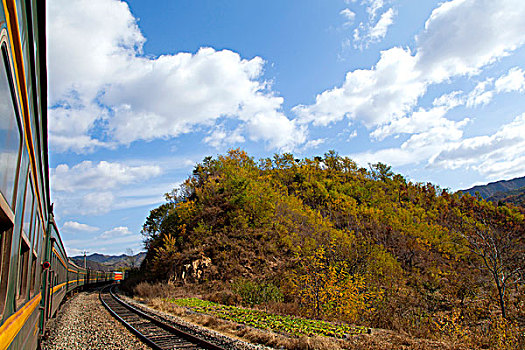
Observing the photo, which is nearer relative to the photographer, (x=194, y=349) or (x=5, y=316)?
(x=5, y=316)

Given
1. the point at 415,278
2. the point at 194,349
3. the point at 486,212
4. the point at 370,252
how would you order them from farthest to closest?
the point at 486,212
the point at 415,278
the point at 370,252
the point at 194,349

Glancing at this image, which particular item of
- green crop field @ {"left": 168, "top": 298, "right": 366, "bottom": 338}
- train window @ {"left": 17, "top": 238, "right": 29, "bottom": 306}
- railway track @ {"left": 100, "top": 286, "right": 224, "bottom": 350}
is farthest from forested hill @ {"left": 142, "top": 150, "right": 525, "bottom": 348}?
train window @ {"left": 17, "top": 238, "right": 29, "bottom": 306}

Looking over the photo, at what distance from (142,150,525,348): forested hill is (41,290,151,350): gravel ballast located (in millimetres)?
8454

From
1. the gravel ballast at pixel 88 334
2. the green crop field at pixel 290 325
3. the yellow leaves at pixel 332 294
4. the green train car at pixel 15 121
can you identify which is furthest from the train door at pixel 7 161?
the yellow leaves at pixel 332 294

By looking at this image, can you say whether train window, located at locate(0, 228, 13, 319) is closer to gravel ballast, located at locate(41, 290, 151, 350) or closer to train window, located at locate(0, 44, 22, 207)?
train window, located at locate(0, 44, 22, 207)

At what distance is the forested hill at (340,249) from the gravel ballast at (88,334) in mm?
8454

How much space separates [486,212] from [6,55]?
76.6 meters

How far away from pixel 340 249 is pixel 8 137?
22729 mm

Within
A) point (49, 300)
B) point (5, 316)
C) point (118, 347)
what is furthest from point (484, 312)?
point (5, 316)

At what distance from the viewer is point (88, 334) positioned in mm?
12109

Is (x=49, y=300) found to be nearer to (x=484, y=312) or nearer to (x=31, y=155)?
(x=31, y=155)

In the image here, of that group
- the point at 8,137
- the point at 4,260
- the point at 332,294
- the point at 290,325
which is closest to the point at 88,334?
the point at 290,325

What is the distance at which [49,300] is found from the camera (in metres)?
10.1

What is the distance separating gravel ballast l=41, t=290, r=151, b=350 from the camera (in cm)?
1035
